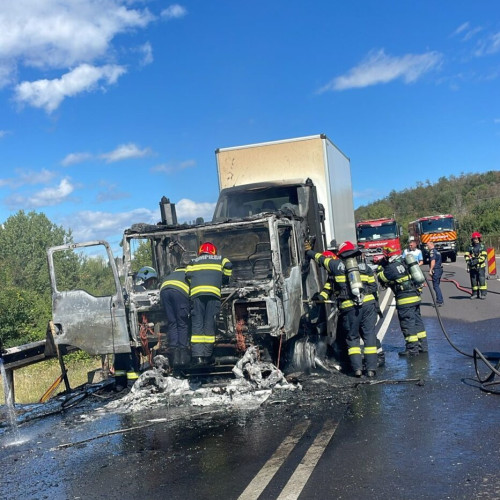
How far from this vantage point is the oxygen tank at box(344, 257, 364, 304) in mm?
7867

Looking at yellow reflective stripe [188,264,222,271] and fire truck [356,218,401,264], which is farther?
fire truck [356,218,401,264]

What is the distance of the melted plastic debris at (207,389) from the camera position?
22.9 feet

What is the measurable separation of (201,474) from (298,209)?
5.86 metres

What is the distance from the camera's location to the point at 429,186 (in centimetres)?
10794

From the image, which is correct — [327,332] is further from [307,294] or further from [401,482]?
[401,482]

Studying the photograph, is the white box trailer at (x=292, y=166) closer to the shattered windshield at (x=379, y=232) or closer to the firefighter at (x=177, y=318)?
the firefighter at (x=177, y=318)

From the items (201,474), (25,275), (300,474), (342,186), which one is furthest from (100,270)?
(25,275)

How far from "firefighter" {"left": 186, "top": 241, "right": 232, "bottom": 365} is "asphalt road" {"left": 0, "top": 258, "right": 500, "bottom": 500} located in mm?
770

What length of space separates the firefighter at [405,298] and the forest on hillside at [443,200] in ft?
178

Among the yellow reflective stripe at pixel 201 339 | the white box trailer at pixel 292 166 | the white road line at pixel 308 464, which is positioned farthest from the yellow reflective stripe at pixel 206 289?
the white box trailer at pixel 292 166

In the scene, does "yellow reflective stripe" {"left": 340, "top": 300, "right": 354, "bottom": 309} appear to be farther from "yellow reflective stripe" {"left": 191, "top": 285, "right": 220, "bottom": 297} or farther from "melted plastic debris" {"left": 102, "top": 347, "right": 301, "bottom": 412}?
"yellow reflective stripe" {"left": 191, "top": 285, "right": 220, "bottom": 297}

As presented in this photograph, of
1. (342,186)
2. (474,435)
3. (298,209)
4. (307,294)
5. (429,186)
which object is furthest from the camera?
(429,186)

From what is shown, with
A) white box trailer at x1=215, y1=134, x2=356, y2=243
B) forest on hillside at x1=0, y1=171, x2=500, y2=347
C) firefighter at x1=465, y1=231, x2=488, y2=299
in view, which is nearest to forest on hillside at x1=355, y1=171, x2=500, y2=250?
forest on hillside at x1=0, y1=171, x2=500, y2=347

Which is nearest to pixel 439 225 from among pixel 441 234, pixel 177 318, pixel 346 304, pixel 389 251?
pixel 441 234
